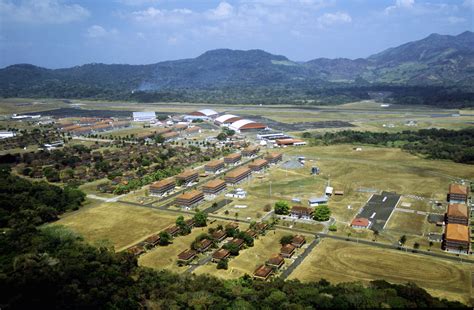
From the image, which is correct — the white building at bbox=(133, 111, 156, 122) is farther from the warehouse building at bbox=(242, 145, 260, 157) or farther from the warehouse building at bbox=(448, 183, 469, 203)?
the warehouse building at bbox=(448, 183, 469, 203)

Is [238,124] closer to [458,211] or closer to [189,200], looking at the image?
[189,200]

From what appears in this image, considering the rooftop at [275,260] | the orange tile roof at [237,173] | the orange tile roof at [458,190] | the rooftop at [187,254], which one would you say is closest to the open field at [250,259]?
the rooftop at [275,260]

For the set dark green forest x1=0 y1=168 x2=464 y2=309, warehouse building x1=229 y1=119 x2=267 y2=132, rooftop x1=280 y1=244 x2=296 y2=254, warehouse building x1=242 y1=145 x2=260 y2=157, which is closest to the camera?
dark green forest x1=0 y1=168 x2=464 y2=309

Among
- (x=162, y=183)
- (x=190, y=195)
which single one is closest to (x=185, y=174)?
(x=162, y=183)

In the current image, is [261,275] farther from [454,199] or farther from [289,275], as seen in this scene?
[454,199]

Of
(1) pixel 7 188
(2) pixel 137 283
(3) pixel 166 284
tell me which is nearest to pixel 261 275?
(3) pixel 166 284

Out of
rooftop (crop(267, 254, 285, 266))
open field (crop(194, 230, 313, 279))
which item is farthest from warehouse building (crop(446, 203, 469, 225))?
rooftop (crop(267, 254, 285, 266))

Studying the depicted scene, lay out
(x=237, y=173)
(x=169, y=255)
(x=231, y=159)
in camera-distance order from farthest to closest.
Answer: (x=231, y=159), (x=237, y=173), (x=169, y=255)

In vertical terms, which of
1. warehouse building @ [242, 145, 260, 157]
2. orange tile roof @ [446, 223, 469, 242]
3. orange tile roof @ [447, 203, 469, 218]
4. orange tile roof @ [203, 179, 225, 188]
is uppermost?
warehouse building @ [242, 145, 260, 157]
